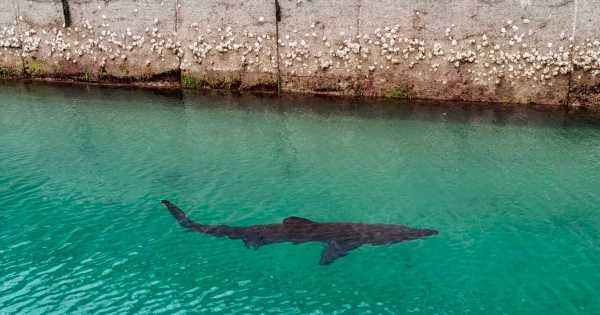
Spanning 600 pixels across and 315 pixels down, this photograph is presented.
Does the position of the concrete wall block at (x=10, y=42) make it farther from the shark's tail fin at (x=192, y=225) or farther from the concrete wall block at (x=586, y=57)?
the concrete wall block at (x=586, y=57)

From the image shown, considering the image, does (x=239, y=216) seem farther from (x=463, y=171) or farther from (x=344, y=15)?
(x=344, y=15)

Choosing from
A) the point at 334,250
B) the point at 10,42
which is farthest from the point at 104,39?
Answer: the point at 334,250

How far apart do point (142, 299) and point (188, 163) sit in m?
4.42

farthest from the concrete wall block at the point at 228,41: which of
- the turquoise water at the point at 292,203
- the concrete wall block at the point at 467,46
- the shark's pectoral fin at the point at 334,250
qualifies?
the shark's pectoral fin at the point at 334,250

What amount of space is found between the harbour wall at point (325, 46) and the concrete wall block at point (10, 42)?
0.03 m

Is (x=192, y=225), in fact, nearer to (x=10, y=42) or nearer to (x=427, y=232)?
(x=427, y=232)

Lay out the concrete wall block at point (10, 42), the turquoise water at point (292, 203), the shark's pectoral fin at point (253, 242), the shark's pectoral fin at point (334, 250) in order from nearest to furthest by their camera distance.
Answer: the turquoise water at point (292, 203)
the shark's pectoral fin at point (334, 250)
the shark's pectoral fin at point (253, 242)
the concrete wall block at point (10, 42)

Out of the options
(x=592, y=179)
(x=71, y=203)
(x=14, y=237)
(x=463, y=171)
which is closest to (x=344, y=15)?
(x=463, y=171)

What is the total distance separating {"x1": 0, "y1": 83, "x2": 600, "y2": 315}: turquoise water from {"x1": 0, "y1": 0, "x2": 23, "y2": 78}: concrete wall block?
2.97 metres

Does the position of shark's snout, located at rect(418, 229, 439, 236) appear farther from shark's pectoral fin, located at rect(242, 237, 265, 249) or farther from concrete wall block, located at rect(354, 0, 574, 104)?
concrete wall block, located at rect(354, 0, 574, 104)

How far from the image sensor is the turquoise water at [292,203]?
6914mm

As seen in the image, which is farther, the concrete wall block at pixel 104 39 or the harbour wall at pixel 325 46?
the concrete wall block at pixel 104 39

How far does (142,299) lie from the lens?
22.2ft

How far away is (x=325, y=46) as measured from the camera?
15055 mm
